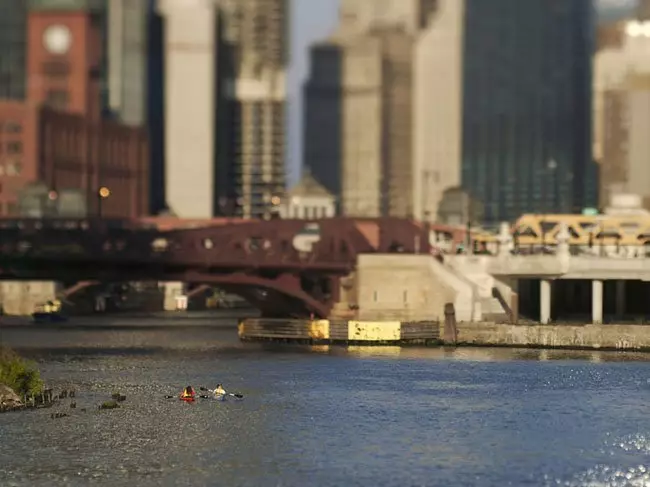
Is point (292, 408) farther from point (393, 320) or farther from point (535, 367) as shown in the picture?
point (393, 320)

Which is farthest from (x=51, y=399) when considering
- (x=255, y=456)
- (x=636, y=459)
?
(x=636, y=459)

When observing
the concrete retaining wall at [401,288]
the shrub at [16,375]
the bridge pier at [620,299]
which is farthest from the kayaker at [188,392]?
the bridge pier at [620,299]

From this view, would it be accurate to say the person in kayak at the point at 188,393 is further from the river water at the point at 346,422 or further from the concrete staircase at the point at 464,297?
the concrete staircase at the point at 464,297

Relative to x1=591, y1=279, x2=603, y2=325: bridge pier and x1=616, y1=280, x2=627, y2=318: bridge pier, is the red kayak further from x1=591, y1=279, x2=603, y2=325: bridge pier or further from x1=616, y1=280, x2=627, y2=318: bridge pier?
x1=616, y1=280, x2=627, y2=318: bridge pier

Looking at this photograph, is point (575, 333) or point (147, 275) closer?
point (575, 333)

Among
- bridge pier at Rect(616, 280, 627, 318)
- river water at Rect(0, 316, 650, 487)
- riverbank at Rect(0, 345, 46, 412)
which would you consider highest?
bridge pier at Rect(616, 280, 627, 318)

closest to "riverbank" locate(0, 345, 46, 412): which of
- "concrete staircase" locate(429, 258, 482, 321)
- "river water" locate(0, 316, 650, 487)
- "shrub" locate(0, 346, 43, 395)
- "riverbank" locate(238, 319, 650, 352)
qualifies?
"shrub" locate(0, 346, 43, 395)
